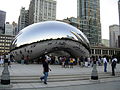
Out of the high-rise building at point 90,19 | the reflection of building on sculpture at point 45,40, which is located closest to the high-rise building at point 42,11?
the high-rise building at point 90,19

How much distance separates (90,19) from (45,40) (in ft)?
397

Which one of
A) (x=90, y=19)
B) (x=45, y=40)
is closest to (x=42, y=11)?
(x=90, y=19)

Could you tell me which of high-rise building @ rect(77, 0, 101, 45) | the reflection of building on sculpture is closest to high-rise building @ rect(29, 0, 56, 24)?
high-rise building @ rect(77, 0, 101, 45)

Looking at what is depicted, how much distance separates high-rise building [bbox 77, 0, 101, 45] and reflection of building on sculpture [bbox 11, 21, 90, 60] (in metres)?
113

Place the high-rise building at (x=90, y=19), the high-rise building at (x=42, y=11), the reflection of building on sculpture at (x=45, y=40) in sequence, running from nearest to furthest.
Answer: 1. the reflection of building on sculpture at (x=45, y=40)
2. the high-rise building at (x=90, y=19)
3. the high-rise building at (x=42, y=11)

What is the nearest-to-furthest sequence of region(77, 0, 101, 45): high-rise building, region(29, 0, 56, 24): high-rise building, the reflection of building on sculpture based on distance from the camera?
1. the reflection of building on sculpture
2. region(77, 0, 101, 45): high-rise building
3. region(29, 0, 56, 24): high-rise building

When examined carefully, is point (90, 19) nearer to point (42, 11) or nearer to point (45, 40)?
point (42, 11)

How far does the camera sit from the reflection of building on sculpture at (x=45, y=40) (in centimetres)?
1677

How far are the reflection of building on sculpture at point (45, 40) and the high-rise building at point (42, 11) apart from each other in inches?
4522

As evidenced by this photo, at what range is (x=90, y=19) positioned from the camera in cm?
13275

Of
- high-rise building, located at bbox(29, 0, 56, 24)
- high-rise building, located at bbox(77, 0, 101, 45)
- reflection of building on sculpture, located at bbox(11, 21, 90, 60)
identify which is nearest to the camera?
reflection of building on sculpture, located at bbox(11, 21, 90, 60)

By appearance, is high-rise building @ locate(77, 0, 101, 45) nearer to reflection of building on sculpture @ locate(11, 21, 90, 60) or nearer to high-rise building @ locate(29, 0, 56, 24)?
high-rise building @ locate(29, 0, 56, 24)

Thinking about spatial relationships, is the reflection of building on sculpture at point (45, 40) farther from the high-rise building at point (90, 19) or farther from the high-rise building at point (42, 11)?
the high-rise building at point (42, 11)

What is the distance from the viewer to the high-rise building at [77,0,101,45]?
130 meters
